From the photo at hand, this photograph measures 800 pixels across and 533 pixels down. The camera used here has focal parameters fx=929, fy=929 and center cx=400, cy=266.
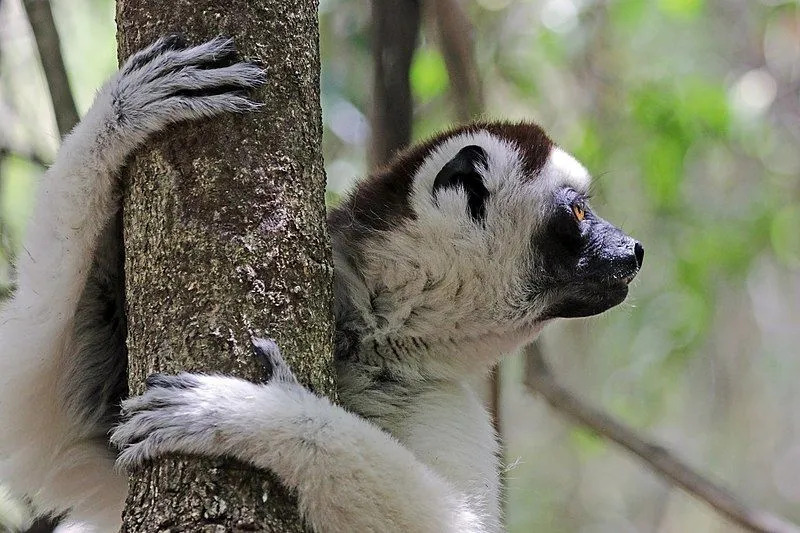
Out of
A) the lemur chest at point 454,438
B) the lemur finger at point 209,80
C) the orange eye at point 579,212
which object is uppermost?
the lemur finger at point 209,80

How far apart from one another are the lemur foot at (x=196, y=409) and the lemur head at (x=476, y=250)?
3.32 ft

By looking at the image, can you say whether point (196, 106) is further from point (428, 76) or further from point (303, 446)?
point (428, 76)

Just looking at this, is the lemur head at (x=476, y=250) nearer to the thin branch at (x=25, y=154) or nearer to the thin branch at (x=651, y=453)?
the thin branch at (x=651, y=453)

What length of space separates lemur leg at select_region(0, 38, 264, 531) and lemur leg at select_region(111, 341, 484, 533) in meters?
0.74

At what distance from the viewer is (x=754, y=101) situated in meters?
8.85

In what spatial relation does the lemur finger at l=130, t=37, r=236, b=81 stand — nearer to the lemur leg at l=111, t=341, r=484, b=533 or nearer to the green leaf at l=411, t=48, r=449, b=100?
the lemur leg at l=111, t=341, r=484, b=533

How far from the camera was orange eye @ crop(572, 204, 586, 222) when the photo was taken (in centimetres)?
386

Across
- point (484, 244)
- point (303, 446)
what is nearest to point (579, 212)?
point (484, 244)

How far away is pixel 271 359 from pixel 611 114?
650cm

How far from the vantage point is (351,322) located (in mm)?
3557

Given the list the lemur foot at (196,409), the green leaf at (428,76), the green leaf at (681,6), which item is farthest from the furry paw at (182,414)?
the green leaf at (681,6)

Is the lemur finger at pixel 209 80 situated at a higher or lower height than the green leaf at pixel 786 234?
higher

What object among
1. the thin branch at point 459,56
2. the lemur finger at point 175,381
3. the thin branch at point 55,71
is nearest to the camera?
the lemur finger at point 175,381

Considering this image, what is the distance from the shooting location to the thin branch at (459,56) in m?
5.02
